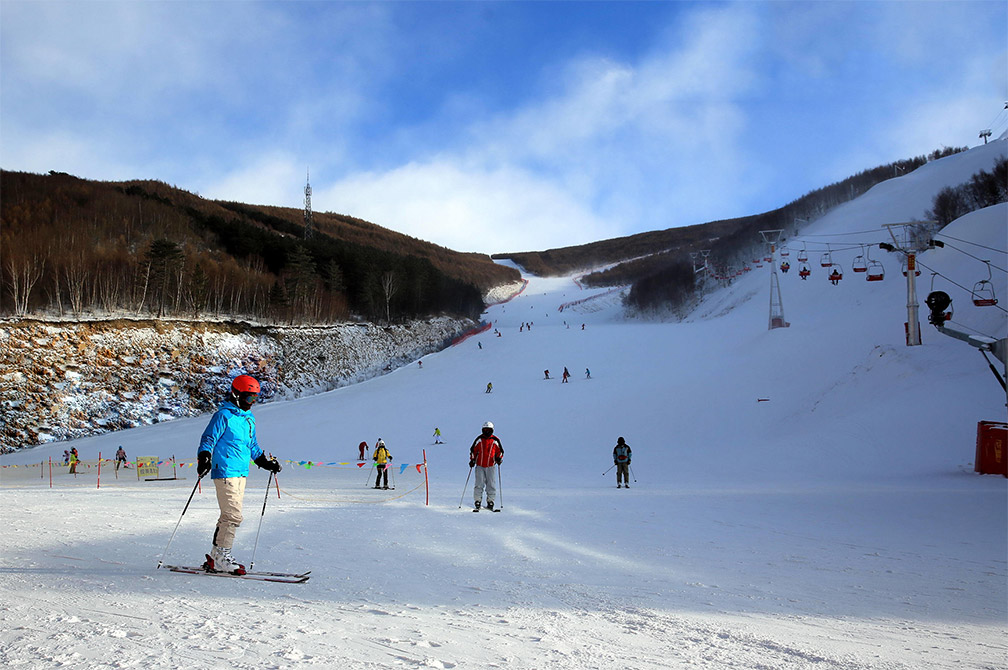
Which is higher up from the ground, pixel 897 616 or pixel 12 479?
pixel 897 616

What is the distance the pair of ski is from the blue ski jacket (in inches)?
31.5

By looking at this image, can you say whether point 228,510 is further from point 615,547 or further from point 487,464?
point 487,464

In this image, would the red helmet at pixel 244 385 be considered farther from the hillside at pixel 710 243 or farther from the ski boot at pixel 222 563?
the hillside at pixel 710 243

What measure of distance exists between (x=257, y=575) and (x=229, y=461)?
101cm

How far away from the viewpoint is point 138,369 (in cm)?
3356

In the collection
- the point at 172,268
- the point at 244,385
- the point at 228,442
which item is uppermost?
the point at 172,268

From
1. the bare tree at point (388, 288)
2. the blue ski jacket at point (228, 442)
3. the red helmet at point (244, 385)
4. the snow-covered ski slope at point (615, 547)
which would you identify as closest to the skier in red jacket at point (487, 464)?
the snow-covered ski slope at point (615, 547)

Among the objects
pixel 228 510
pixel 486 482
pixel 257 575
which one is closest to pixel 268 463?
pixel 228 510

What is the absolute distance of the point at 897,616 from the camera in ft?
15.2

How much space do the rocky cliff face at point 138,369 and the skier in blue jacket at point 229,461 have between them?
3155 centimetres

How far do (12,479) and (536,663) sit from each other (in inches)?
975

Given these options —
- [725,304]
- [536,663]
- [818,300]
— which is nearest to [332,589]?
[536,663]

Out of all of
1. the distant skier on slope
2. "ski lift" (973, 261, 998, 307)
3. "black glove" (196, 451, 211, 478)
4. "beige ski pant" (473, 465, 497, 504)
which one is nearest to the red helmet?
"black glove" (196, 451, 211, 478)

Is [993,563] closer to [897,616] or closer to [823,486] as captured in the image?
[897,616]
